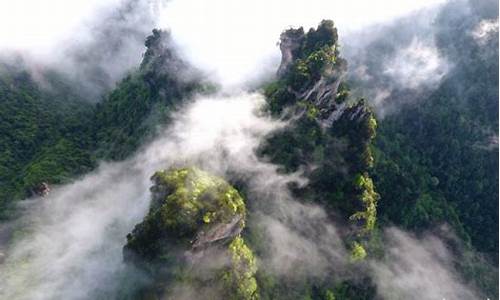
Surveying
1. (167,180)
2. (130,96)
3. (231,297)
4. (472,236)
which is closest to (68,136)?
(130,96)

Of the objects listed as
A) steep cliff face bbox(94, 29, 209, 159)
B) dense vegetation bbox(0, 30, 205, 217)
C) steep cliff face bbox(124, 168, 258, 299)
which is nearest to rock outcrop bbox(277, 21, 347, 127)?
steep cliff face bbox(94, 29, 209, 159)

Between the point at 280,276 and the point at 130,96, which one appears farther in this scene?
the point at 130,96

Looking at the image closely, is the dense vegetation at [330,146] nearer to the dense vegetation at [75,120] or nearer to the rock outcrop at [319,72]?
the rock outcrop at [319,72]

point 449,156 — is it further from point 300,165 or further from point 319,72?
point 319,72

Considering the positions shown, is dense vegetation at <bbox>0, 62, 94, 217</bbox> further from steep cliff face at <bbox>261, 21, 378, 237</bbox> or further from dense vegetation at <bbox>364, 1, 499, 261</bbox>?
dense vegetation at <bbox>364, 1, 499, 261</bbox>

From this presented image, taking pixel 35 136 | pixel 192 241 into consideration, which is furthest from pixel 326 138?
pixel 35 136

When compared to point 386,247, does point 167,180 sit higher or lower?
lower

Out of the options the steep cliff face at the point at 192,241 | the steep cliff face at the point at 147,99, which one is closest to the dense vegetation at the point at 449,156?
the steep cliff face at the point at 147,99

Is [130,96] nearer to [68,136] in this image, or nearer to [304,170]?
[68,136]
